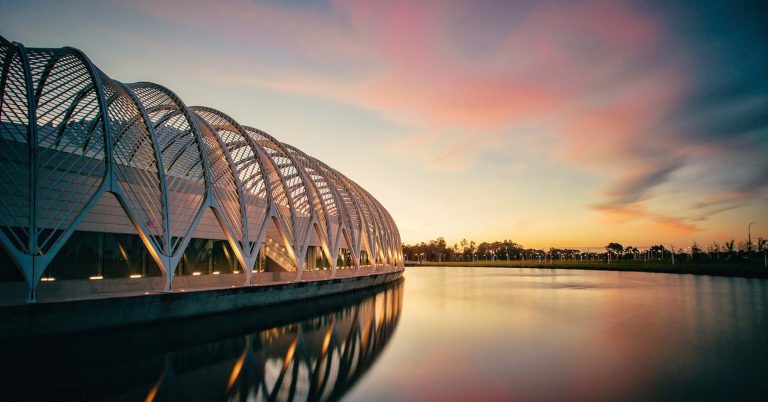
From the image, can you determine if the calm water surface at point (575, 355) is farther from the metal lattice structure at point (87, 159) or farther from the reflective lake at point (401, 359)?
the metal lattice structure at point (87, 159)

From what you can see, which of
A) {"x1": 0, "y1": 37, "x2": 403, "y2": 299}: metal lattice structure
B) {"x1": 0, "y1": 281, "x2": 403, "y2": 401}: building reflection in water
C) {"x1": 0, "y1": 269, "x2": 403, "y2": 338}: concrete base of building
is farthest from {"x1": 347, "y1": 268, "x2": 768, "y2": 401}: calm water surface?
{"x1": 0, "y1": 37, "x2": 403, "y2": 299}: metal lattice structure

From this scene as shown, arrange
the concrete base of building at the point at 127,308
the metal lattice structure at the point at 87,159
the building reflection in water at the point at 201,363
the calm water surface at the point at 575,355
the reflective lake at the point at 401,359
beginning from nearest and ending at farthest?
1. the building reflection in water at the point at 201,363
2. the reflective lake at the point at 401,359
3. the calm water surface at the point at 575,355
4. the concrete base of building at the point at 127,308
5. the metal lattice structure at the point at 87,159

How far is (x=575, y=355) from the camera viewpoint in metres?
12.5

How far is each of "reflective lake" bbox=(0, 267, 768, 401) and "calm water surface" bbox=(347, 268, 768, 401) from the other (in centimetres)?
4

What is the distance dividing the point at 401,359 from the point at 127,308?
30.0 ft

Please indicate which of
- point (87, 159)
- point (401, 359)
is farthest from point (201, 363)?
point (87, 159)

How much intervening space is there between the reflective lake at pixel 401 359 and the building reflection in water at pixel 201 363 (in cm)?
4

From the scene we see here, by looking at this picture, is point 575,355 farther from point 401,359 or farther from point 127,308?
point 127,308

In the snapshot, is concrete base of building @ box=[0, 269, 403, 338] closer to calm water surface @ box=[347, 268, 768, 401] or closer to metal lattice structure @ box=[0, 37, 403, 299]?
metal lattice structure @ box=[0, 37, 403, 299]

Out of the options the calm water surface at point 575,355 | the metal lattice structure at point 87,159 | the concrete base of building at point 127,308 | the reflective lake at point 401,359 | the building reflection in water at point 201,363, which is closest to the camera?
the building reflection in water at point 201,363

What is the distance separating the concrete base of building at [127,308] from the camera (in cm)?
1213

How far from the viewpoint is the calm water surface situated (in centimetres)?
918

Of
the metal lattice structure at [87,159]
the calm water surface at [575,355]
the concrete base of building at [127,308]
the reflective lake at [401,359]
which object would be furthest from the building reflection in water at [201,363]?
the metal lattice structure at [87,159]

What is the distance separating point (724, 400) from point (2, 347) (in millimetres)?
16653
